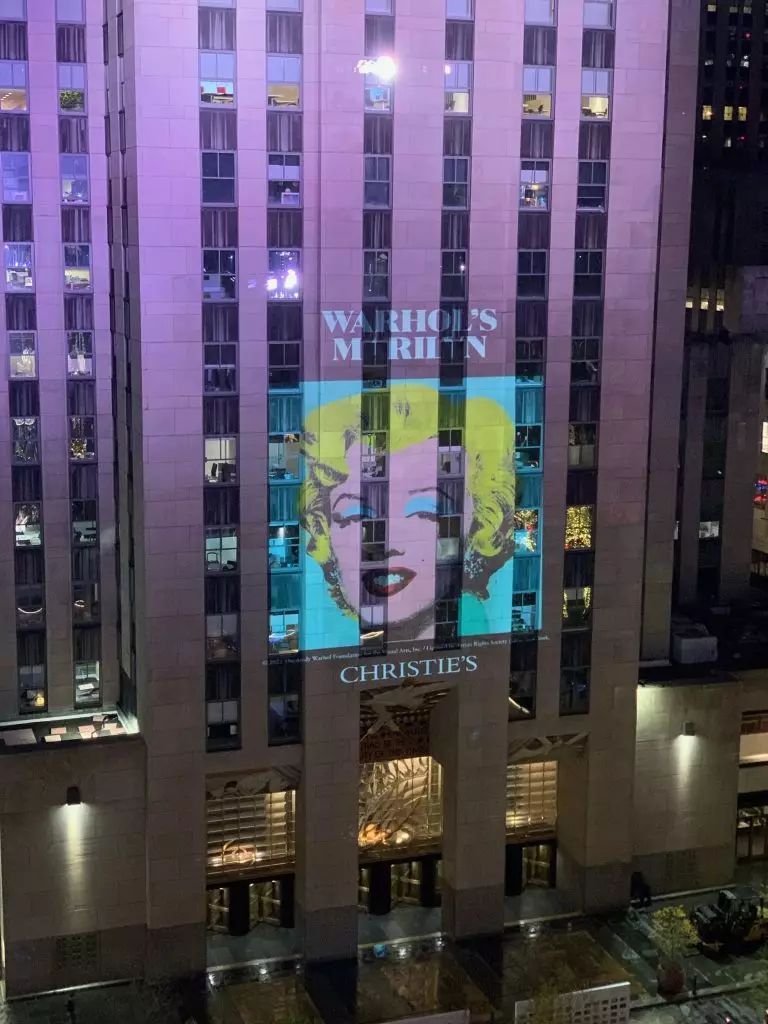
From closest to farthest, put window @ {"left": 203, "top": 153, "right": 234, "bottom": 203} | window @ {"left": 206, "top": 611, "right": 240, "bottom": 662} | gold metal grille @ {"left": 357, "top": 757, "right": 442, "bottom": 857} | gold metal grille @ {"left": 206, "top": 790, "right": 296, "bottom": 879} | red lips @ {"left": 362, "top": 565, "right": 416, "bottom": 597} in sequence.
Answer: window @ {"left": 203, "top": 153, "right": 234, "bottom": 203} → window @ {"left": 206, "top": 611, "right": 240, "bottom": 662} → red lips @ {"left": 362, "top": 565, "right": 416, "bottom": 597} → gold metal grille @ {"left": 206, "top": 790, "right": 296, "bottom": 879} → gold metal grille @ {"left": 357, "top": 757, "right": 442, "bottom": 857}

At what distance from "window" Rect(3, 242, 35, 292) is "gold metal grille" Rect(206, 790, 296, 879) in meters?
20.8

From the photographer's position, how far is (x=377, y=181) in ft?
160

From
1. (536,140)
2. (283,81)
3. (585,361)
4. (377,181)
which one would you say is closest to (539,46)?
(536,140)

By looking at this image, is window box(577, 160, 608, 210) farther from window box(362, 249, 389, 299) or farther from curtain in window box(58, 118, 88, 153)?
curtain in window box(58, 118, 88, 153)

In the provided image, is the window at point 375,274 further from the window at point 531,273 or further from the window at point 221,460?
the window at point 221,460

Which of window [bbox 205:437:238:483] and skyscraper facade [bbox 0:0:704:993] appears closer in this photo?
skyscraper facade [bbox 0:0:704:993]

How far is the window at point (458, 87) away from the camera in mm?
48719

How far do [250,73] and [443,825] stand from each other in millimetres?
29273

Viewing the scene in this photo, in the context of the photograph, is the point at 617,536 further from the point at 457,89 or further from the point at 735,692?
the point at 457,89

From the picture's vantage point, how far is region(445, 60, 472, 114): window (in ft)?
160

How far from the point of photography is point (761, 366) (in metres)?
76.2

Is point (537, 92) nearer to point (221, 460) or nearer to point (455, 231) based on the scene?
point (455, 231)

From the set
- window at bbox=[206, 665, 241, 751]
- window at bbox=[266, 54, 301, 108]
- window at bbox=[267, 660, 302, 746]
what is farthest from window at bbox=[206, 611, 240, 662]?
window at bbox=[266, 54, 301, 108]

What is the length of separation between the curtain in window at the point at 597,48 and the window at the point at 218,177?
13444mm
